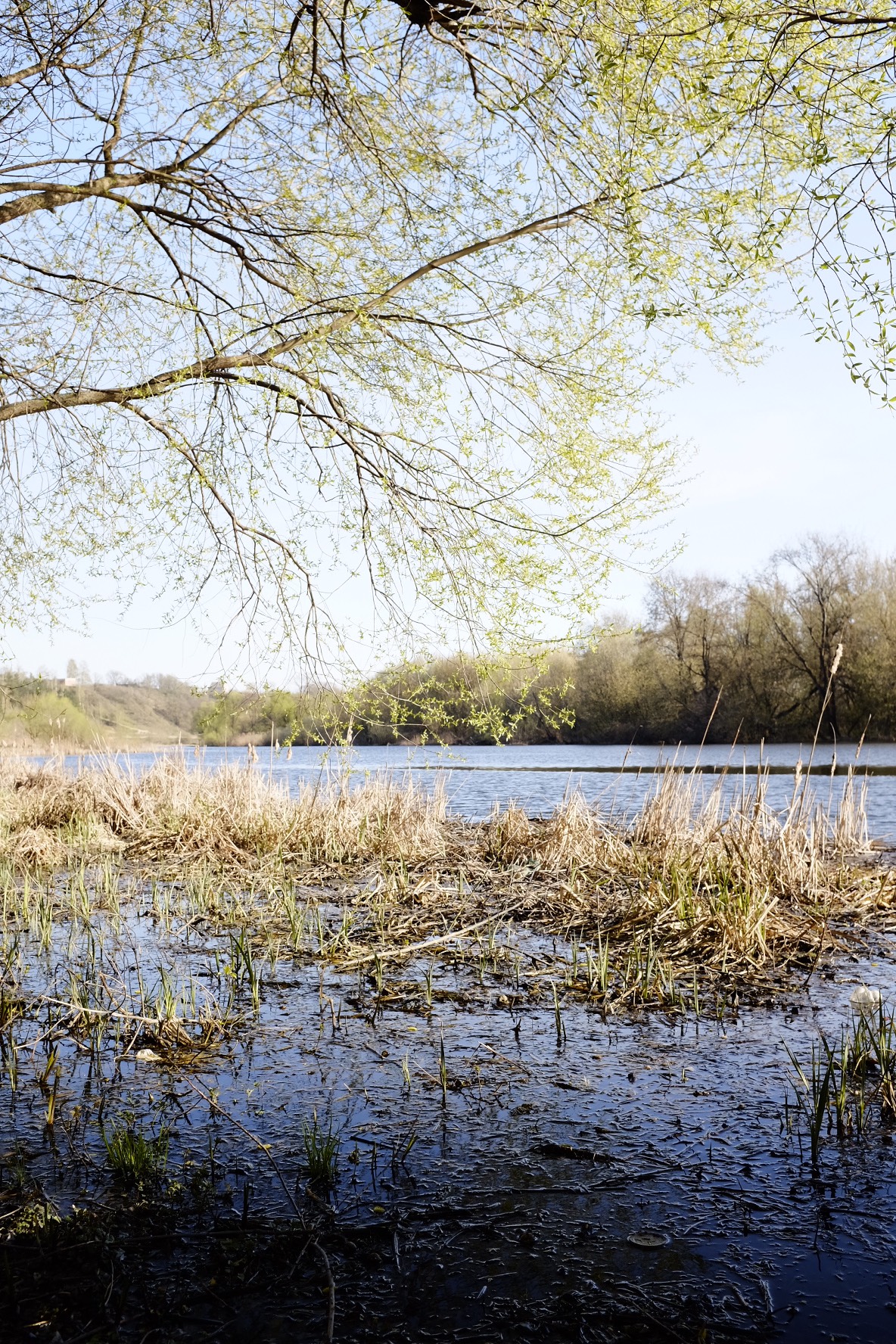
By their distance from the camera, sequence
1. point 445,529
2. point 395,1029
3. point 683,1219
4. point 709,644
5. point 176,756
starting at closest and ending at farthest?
point 683,1219
point 395,1029
point 445,529
point 176,756
point 709,644

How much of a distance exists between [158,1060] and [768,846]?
4933 mm

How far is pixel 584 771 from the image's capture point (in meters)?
26.3

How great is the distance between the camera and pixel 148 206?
714 centimetres

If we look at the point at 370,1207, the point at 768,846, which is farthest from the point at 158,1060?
the point at 768,846

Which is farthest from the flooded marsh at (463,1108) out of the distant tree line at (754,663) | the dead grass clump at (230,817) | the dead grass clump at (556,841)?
the distant tree line at (754,663)

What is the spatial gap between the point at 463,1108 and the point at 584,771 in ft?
75.8

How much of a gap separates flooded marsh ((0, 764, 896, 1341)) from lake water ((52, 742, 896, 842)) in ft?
4.57

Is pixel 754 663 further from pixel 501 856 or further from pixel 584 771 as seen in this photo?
pixel 501 856

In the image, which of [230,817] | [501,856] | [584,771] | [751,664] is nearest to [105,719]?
[230,817]

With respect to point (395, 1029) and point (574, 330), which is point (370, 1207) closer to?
point (395, 1029)

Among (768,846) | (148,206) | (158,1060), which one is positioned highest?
(148,206)

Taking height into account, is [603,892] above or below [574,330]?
below

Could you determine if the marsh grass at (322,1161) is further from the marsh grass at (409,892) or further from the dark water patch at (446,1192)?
the marsh grass at (409,892)

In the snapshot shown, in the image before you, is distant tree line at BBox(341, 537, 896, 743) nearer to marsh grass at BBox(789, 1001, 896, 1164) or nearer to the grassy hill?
the grassy hill
